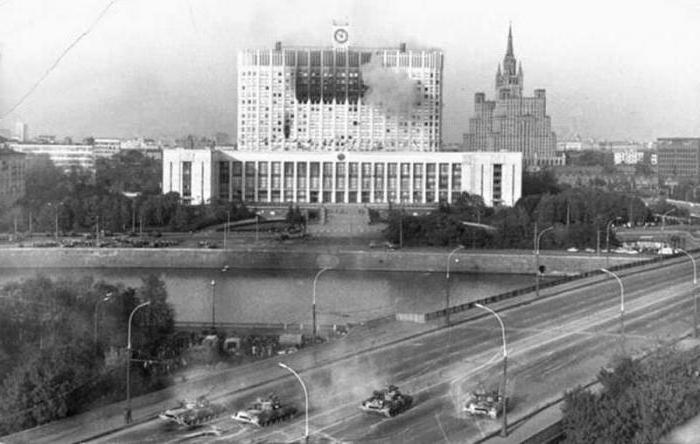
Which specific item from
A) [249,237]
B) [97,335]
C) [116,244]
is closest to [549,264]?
[249,237]

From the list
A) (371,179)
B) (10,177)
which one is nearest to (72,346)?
(10,177)

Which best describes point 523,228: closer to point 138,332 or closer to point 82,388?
point 138,332

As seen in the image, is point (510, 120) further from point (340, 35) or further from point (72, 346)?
point (72, 346)

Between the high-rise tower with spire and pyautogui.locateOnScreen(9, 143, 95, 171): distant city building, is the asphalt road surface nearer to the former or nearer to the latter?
pyautogui.locateOnScreen(9, 143, 95, 171): distant city building

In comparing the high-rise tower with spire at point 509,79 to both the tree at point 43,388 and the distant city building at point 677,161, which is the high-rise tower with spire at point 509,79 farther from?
the tree at point 43,388

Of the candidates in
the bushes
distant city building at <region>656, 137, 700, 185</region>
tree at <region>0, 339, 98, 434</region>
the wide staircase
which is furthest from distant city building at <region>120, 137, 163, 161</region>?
the bushes

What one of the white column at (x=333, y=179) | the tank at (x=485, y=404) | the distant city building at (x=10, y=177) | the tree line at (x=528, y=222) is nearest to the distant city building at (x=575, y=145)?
the white column at (x=333, y=179)
